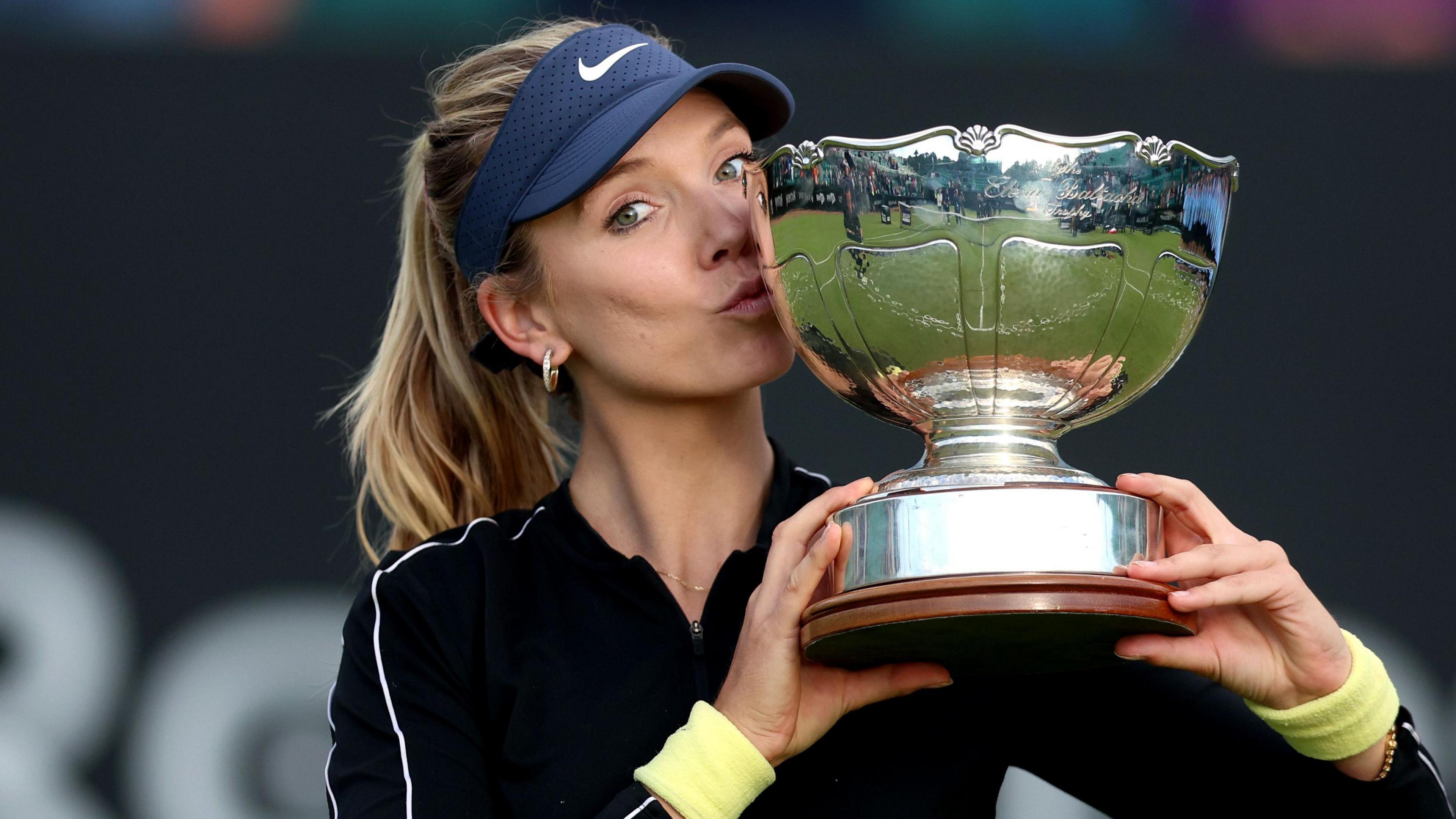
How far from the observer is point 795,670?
3.89 ft

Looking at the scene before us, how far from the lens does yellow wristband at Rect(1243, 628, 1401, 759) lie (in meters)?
1.16

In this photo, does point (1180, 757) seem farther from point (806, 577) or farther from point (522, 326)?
point (522, 326)

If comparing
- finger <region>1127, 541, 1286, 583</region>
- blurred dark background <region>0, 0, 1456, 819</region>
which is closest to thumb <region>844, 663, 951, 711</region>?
finger <region>1127, 541, 1286, 583</region>

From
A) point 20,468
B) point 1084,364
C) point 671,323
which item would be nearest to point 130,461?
point 20,468

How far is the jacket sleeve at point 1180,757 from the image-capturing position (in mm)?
1235

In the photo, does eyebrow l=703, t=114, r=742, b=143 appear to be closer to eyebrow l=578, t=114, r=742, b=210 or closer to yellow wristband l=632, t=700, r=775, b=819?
Answer: eyebrow l=578, t=114, r=742, b=210

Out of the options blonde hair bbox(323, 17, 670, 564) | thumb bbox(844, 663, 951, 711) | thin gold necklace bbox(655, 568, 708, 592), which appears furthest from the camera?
blonde hair bbox(323, 17, 670, 564)

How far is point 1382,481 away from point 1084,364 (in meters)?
1.40

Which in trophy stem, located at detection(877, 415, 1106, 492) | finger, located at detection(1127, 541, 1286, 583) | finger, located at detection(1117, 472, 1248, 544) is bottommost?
finger, located at detection(1127, 541, 1286, 583)

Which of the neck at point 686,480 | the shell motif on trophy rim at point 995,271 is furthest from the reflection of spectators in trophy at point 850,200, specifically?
the neck at point 686,480

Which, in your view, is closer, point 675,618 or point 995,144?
point 995,144

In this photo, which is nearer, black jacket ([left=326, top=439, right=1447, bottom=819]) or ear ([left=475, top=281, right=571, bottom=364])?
black jacket ([left=326, top=439, right=1447, bottom=819])

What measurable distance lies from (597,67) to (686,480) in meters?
0.39

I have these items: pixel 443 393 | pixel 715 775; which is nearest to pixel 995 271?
pixel 715 775
